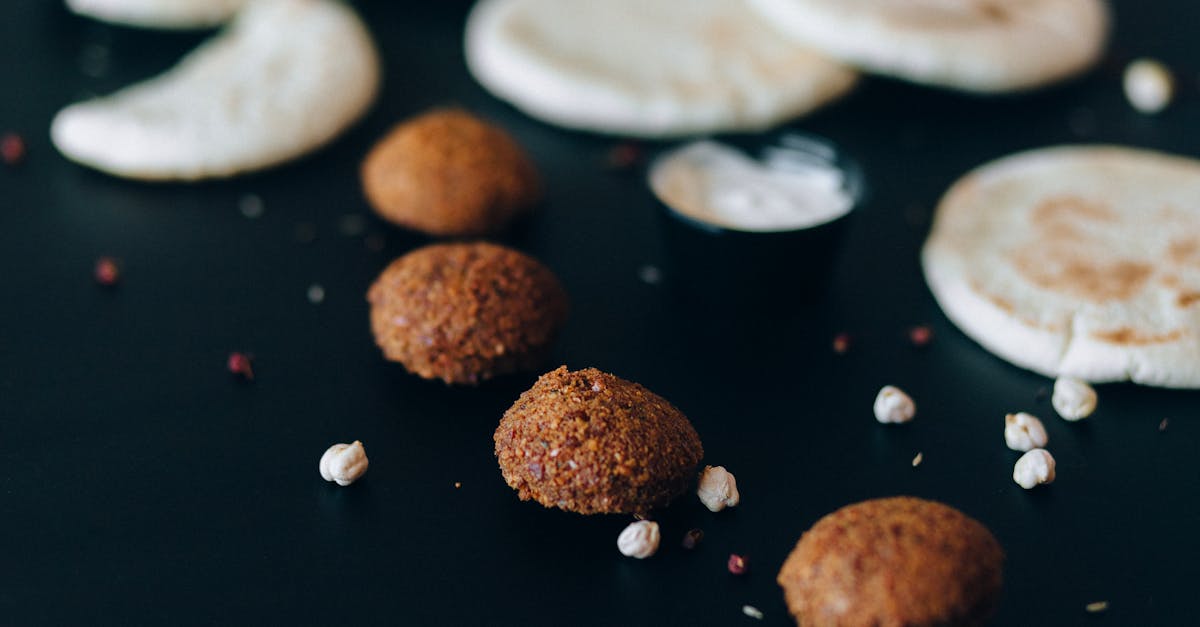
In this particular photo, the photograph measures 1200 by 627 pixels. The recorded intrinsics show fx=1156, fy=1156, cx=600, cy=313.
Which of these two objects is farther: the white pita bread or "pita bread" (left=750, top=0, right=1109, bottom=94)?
the white pita bread

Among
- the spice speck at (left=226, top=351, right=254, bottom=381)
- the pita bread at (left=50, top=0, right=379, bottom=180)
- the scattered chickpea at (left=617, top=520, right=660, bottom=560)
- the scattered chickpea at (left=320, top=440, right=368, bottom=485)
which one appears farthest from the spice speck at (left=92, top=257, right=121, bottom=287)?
the scattered chickpea at (left=617, top=520, right=660, bottom=560)

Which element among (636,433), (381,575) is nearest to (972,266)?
(636,433)

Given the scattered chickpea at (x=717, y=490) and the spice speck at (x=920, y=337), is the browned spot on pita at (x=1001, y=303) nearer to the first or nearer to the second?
the spice speck at (x=920, y=337)

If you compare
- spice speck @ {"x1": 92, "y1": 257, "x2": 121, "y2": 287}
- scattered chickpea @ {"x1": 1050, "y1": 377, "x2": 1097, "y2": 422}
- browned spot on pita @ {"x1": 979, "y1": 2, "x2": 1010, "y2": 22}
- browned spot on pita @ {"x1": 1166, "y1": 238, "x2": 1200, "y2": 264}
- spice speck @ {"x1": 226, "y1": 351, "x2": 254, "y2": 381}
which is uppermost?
browned spot on pita @ {"x1": 979, "y1": 2, "x2": 1010, "y2": 22}

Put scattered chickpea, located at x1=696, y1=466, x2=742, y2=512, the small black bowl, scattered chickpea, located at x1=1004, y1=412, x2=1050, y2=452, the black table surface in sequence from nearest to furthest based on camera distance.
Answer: the black table surface, scattered chickpea, located at x1=696, y1=466, x2=742, y2=512, scattered chickpea, located at x1=1004, y1=412, x2=1050, y2=452, the small black bowl

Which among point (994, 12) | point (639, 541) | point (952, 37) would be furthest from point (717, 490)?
point (994, 12)

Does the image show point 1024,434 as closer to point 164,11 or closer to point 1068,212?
point 1068,212

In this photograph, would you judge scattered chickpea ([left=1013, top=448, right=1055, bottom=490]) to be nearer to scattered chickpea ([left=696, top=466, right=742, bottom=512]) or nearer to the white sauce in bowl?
scattered chickpea ([left=696, top=466, right=742, bottom=512])
